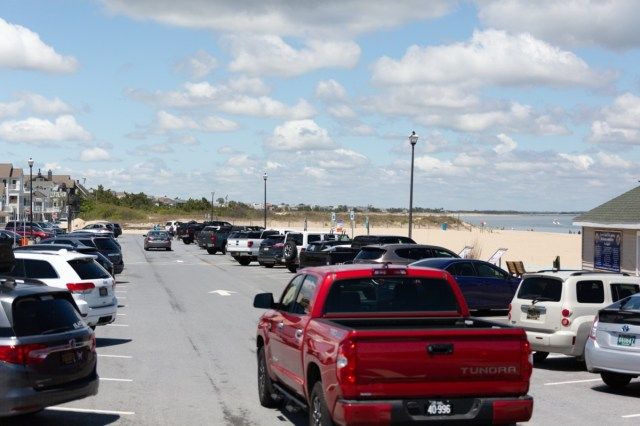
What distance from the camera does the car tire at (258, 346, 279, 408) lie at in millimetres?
10883

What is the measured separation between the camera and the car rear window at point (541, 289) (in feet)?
48.5

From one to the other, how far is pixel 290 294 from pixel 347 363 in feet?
9.61

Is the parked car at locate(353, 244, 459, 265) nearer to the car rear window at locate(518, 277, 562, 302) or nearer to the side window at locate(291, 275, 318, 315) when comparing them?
the car rear window at locate(518, 277, 562, 302)

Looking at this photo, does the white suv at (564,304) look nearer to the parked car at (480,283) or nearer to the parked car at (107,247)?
the parked car at (480,283)

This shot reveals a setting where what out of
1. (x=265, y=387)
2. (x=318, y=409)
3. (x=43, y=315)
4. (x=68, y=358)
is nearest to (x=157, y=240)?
(x=265, y=387)

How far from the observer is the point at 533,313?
49.0 ft

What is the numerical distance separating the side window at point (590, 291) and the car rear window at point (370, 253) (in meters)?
12.5

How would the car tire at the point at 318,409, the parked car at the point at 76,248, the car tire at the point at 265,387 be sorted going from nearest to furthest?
the car tire at the point at 318,409
the car tire at the point at 265,387
the parked car at the point at 76,248

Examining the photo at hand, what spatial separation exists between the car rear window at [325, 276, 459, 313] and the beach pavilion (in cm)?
2096

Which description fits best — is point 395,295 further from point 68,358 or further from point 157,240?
point 157,240

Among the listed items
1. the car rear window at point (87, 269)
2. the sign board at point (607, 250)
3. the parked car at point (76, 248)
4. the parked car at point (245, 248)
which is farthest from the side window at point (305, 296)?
the parked car at point (245, 248)

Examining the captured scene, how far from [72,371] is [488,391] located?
4442 mm

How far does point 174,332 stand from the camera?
18812 mm

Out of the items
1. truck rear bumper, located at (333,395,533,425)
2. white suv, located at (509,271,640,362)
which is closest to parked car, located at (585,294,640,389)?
white suv, located at (509,271,640,362)
